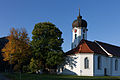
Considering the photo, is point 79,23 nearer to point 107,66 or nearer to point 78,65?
point 78,65

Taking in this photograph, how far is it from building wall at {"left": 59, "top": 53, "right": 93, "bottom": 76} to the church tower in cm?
796

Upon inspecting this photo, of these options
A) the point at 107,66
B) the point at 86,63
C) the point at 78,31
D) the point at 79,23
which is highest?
the point at 79,23

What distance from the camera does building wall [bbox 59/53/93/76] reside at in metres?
34.8

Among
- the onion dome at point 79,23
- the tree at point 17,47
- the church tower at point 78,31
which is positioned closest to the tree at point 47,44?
the tree at point 17,47

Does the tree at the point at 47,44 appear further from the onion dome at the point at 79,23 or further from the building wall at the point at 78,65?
the onion dome at the point at 79,23

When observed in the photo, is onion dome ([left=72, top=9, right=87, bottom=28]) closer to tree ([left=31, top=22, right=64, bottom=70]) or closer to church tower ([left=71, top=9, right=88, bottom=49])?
church tower ([left=71, top=9, right=88, bottom=49])

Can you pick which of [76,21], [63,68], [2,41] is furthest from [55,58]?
[2,41]

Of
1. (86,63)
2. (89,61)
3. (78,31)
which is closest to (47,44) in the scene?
(86,63)

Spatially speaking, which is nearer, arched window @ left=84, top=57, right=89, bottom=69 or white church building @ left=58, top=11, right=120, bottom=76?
white church building @ left=58, top=11, right=120, bottom=76

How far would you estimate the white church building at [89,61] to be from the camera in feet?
115

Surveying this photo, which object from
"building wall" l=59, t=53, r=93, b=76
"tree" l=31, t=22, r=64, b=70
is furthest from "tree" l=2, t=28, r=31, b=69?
"building wall" l=59, t=53, r=93, b=76

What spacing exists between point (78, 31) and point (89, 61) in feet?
37.4

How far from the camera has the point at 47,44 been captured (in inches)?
1414

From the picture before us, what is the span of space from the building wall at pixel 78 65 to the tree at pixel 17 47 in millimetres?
10141
